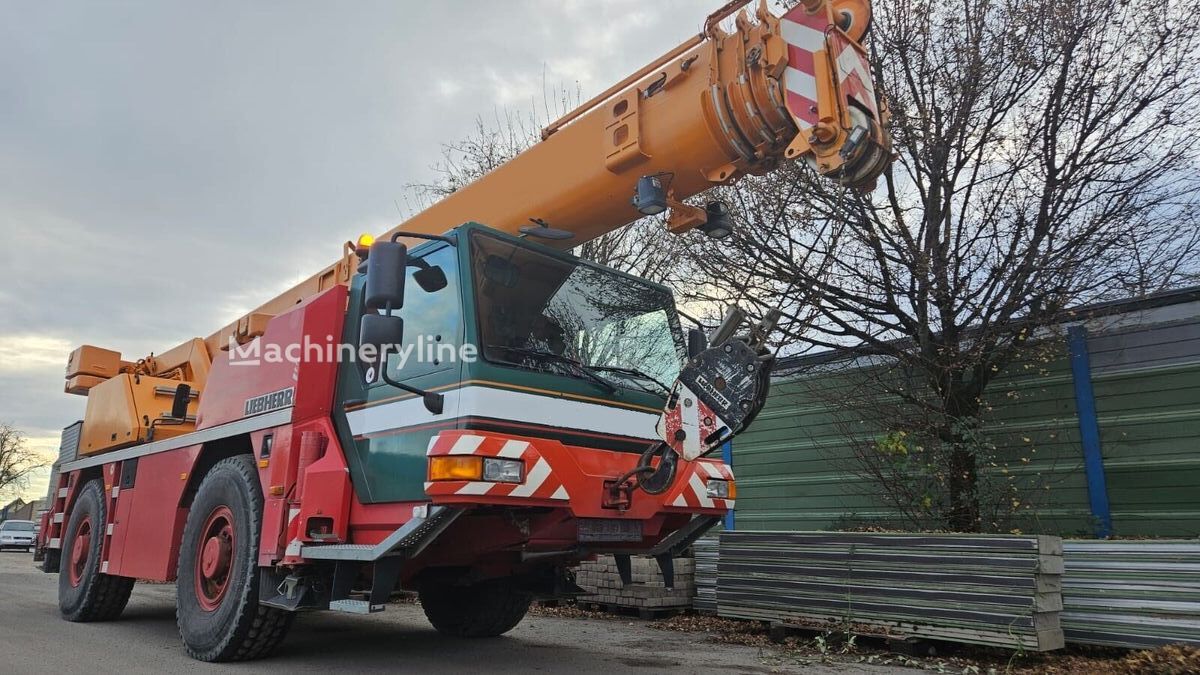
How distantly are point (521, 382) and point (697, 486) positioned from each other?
1463mm

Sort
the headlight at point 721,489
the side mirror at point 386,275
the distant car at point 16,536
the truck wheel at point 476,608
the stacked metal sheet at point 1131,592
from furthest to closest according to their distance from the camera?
the distant car at point 16,536, the truck wheel at point 476,608, the stacked metal sheet at point 1131,592, the headlight at point 721,489, the side mirror at point 386,275

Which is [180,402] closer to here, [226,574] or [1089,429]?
[226,574]

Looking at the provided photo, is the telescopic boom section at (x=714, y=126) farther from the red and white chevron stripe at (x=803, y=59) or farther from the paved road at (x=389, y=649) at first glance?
the paved road at (x=389, y=649)

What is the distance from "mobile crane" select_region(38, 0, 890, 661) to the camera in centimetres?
406

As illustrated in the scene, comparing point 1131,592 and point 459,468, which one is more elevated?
point 459,468

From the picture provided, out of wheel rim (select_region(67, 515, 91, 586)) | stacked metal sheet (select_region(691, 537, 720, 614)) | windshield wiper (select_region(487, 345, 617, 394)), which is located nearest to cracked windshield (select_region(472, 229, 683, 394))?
windshield wiper (select_region(487, 345, 617, 394))

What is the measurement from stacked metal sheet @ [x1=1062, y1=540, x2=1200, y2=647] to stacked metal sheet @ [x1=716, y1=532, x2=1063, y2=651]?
0.91ft

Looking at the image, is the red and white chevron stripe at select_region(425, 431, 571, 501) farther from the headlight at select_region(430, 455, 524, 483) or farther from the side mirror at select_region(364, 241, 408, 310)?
the side mirror at select_region(364, 241, 408, 310)

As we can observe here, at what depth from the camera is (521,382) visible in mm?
4281

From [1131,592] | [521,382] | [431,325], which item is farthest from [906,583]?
[431,325]

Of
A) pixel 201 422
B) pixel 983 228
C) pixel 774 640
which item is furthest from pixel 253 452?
pixel 983 228

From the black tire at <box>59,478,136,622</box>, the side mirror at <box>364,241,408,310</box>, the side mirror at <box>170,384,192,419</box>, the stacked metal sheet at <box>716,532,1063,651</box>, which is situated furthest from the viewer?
the black tire at <box>59,478,136,622</box>

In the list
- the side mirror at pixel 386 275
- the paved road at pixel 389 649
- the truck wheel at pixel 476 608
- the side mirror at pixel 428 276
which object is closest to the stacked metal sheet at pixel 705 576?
the paved road at pixel 389 649

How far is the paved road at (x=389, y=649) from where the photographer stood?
520cm
